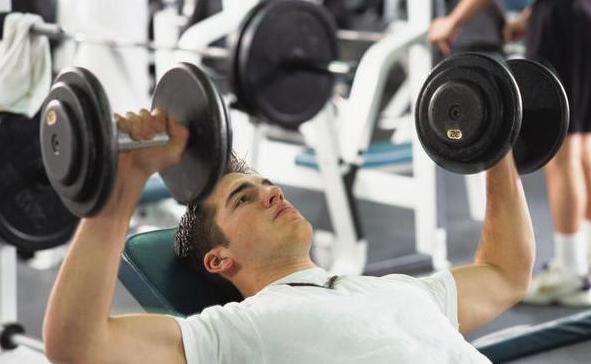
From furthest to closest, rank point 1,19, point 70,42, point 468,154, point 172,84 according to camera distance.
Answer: point 70,42
point 1,19
point 468,154
point 172,84

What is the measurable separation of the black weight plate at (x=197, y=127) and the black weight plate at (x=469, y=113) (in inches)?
20.9

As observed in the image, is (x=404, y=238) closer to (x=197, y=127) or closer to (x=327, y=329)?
(x=327, y=329)

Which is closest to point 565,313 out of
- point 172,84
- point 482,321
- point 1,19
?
point 482,321

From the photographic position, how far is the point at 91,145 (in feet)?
3.57

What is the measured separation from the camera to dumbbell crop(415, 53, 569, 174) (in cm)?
156

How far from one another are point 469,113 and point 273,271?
409 mm

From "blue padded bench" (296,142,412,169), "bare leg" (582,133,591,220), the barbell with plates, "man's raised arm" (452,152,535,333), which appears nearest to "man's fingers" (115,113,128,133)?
"man's raised arm" (452,152,535,333)

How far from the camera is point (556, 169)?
2928 millimetres

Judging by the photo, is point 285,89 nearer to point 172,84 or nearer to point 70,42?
point 70,42

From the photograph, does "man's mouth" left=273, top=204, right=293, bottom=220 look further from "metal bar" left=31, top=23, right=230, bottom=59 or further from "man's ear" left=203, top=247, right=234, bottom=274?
"metal bar" left=31, top=23, right=230, bottom=59

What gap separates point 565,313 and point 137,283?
162cm

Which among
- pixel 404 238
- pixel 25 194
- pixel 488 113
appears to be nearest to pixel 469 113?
pixel 488 113

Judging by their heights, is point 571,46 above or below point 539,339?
above

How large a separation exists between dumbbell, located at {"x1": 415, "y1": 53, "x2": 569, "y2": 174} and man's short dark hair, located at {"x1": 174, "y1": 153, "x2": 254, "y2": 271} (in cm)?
33
